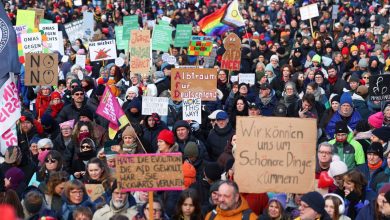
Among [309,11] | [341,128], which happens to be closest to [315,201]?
[341,128]

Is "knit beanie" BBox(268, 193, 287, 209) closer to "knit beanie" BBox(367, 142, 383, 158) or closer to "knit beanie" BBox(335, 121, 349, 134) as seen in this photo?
"knit beanie" BBox(367, 142, 383, 158)

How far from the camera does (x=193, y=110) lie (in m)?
12.1

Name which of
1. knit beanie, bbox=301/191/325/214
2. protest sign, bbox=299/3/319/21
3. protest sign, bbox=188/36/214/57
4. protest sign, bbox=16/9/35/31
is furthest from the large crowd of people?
protest sign, bbox=299/3/319/21

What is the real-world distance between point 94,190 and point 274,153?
185 centimetres

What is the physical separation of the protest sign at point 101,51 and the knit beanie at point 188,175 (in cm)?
897

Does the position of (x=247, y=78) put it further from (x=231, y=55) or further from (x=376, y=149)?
(x=376, y=149)

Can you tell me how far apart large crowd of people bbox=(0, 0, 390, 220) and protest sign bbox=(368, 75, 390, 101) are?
1.06 ft

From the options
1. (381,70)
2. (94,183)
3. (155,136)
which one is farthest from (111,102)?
(381,70)

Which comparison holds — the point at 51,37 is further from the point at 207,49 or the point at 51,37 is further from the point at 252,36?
the point at 252,36

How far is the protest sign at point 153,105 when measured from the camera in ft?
37.9

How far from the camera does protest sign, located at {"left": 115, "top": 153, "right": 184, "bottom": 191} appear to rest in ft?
23.1

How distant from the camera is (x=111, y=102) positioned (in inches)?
423

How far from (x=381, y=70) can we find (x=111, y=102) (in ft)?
23.7

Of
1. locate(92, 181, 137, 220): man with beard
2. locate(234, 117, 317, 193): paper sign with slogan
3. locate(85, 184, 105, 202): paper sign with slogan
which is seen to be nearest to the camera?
locate(234, 117, 317, 193): paper sign with slogan
